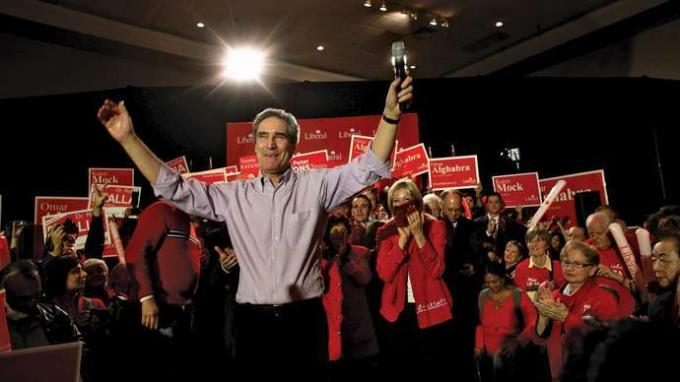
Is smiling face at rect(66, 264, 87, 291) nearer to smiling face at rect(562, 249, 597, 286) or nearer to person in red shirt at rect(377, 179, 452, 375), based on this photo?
person in red shirt at rect(377, 179, 452, 375)

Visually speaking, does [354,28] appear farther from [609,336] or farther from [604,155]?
[609,336]

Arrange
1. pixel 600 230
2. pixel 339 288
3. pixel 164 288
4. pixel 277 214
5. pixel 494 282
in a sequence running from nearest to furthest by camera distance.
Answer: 1. pixel 277 214
2. pixel 164 288
3. pixel 339 288
4. pixel 494 282
5. pixel 600 230

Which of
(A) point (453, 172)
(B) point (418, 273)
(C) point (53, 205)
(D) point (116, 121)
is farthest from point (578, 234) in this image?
(C) point (53, 205)

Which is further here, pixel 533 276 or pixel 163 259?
pixel 533 276

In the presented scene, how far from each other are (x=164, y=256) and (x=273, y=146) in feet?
5.33

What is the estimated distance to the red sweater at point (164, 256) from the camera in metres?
3.37

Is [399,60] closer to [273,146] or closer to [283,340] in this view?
[273,146]

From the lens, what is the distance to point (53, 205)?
265 inches

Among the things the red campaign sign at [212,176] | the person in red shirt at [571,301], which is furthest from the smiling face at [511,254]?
the red campaign sign at [212,176]

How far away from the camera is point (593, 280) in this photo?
3.88 m

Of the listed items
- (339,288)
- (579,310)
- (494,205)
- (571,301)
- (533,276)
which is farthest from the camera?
(494,205)

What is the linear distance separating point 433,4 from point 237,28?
3.29m

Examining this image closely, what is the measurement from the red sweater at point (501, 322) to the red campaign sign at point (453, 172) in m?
3.00

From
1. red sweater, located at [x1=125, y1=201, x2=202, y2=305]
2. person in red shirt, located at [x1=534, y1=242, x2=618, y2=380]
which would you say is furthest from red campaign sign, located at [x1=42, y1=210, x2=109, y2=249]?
person in red shirt, located at [x1=534, y1=242, x2=618, y2=380]
